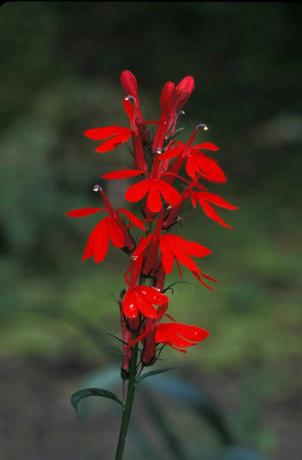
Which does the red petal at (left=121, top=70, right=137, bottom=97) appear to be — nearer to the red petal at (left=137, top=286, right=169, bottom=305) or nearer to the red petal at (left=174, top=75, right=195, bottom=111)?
the red petal at (left=174, top=75, right=195, bottom=111)

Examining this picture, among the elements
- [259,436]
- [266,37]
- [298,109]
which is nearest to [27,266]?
[259,436]

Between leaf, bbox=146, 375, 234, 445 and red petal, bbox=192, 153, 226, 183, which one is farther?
leaf, bbox=146, 375, 234, 445

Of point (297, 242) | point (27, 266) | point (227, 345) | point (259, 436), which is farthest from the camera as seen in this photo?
point (297, 242)

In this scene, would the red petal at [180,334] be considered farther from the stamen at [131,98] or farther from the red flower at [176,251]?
the stamen at [131,98]

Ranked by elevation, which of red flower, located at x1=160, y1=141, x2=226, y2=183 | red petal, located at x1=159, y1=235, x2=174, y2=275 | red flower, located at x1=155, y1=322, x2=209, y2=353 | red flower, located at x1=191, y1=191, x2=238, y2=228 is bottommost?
red flower, located at x1=155, y1=322, x2=209, y2=353

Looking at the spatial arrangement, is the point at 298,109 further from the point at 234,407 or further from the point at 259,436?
the point at 259,436

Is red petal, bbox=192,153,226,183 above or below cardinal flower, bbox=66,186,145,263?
above

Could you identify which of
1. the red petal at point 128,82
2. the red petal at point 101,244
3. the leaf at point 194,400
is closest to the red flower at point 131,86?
the red petal at point 128,82

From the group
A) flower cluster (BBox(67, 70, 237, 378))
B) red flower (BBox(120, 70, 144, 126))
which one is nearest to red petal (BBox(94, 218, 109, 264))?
flower cluster (BBox(67, 70, 237, 378))
